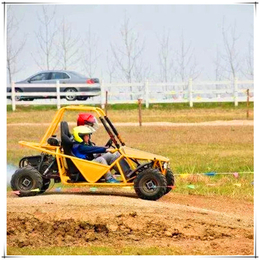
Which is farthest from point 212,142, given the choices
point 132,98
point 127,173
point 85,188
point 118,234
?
point 118,234

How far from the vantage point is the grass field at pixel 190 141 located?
13.0 m

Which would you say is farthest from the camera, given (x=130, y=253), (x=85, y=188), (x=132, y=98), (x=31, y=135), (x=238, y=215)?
(x=132, y=98)

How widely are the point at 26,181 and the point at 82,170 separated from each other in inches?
23.3

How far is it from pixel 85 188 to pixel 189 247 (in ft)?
10.3

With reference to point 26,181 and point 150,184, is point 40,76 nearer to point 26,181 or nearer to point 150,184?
point 26,181

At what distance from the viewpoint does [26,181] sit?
35.2ft

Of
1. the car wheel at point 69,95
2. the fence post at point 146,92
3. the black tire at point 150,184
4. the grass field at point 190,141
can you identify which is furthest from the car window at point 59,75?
the black tire at point 150,184

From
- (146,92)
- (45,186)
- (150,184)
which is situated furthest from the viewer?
(146,92)

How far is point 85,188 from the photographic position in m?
11.9

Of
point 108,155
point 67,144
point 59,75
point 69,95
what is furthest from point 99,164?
point 69,95

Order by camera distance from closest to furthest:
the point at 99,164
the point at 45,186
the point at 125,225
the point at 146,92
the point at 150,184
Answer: the point at 125,225
the point at 150,184
the point at 99,164
the point at 45,186
the point at 146,92

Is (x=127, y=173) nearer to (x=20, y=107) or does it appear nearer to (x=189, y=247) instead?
(x=189, y=247)

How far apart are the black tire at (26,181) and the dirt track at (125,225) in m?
0.43

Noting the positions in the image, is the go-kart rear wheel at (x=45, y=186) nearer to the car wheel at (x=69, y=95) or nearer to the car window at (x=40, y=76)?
the car wheel at (x=69, y=95)
